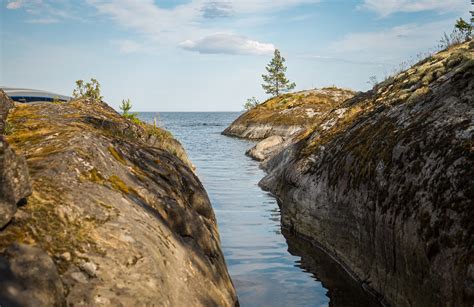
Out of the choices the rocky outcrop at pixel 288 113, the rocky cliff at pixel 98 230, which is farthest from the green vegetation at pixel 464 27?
the rocky outcrop at pixel 288 113

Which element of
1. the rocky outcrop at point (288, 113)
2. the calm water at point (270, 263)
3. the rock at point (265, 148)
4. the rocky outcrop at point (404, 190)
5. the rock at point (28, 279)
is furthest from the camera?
the rocky outcrop at point (288, 113)

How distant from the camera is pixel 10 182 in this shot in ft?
12.8

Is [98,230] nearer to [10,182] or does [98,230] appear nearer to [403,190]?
[10,182]

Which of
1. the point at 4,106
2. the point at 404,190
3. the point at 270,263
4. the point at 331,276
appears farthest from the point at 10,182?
the point at 331,276

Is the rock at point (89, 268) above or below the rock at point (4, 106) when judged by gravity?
below

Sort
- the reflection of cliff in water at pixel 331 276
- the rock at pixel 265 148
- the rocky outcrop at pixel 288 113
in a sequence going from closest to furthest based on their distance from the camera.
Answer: the reflection of cliff in water at pixel 331 276 → the rock at pixel 265 148 → the rocky outcrop at pixel 288 113

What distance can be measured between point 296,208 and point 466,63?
5.64 meters

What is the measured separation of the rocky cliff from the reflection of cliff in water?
8.34ft

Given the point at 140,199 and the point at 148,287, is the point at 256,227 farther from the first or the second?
the point at 148,287

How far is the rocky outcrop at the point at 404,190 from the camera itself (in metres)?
5.82

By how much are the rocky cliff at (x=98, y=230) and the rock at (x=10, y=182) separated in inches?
0.4

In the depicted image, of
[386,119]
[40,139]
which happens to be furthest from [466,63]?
[40,139]

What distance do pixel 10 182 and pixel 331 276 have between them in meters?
6.86

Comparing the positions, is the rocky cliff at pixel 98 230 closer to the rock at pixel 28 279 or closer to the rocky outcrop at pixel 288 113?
the rock at pixel 28 279
